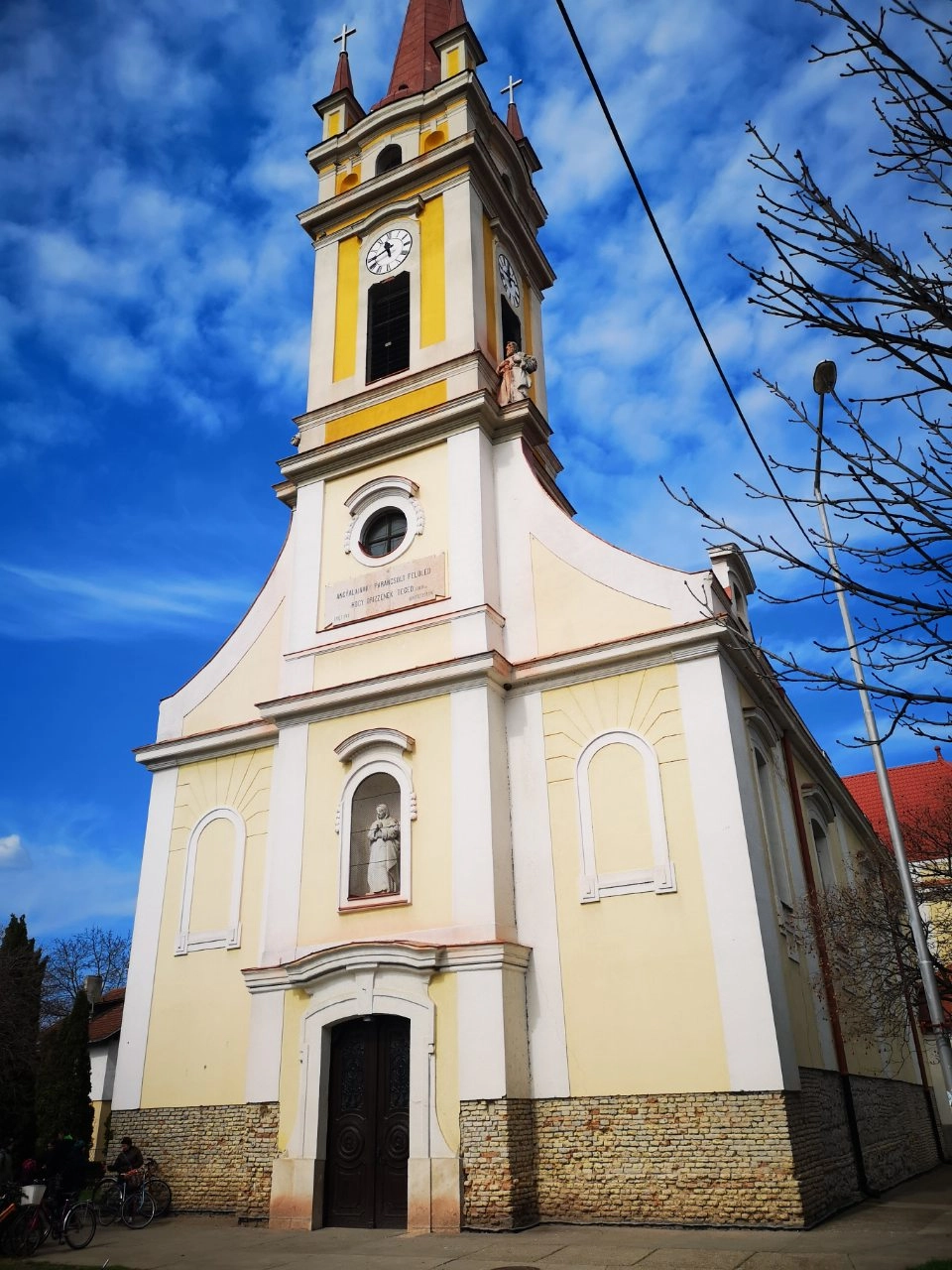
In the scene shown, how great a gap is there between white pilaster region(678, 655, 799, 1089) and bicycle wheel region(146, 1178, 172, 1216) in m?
8.57

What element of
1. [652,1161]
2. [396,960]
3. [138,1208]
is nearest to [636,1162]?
[652,1161]

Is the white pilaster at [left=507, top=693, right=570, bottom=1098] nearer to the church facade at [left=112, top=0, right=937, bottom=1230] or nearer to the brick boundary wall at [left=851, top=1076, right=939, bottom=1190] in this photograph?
the church facade at [left=112, top=0, right=937, bottom=1230]

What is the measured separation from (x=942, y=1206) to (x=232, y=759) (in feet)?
41.3

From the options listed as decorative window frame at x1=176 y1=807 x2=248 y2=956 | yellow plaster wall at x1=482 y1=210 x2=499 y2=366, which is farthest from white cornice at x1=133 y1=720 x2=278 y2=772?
yellow plaster wall at x1=482 y1=210 x2=499 y2=366

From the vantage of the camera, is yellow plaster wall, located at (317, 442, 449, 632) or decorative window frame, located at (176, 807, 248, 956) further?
yellow plaster wall, located at (317, 442, 449, 632)

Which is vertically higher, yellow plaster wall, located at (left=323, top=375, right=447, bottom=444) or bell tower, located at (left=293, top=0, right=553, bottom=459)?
bell tower, located at (left=293, top=0, right=553, bottom=459)

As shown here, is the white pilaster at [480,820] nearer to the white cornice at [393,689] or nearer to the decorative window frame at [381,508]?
the white cornice at [393,689]

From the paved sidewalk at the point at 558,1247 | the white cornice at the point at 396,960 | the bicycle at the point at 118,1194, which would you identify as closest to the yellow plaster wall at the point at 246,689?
the white cornice at the point at 396,960

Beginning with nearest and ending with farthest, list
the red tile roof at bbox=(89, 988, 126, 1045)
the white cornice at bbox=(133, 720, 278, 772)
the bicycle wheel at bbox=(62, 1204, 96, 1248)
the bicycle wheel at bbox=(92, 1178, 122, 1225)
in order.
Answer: the bicycle wheel at bbox=(62, 1204, 96, 1248) → the bicycle wheel at bbox=(92, 1178, 122, 1225) → the white cornice at bbox=(133, 720, 278, 772) → the red tile roof at bbox=(89, 988, 126, 1045)

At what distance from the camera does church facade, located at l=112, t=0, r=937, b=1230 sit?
1222cm

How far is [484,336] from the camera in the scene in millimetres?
18672

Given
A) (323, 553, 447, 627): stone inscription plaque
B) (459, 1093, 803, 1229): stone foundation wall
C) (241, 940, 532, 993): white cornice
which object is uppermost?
(323, 553, 447, 627): stone inscription plaque

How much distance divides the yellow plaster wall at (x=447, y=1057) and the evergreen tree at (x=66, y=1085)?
9.21 metres

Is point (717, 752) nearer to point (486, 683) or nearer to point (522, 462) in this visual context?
point (486, 683)
